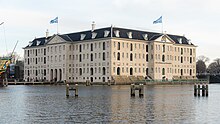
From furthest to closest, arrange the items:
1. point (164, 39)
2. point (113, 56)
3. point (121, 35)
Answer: point (164, 39), point (121, 35), point (113, 56)

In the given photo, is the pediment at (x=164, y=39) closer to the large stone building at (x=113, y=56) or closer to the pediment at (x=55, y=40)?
the large stone building at (x=113, y=56)

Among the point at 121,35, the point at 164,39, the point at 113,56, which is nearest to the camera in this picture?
the point at 113,56

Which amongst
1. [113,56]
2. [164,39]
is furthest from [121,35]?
[164,39]

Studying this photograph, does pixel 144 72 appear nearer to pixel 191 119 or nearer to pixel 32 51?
pixel 32 51

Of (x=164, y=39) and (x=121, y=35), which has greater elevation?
(x=121, y=35)

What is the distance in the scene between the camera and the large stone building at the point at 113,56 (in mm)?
121688

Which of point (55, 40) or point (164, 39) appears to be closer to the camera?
point (164, 39)

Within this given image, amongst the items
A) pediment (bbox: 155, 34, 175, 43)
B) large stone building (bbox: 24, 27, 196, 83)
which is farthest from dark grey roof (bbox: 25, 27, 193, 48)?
pediment (bbox: 155, 34, 175, 43)

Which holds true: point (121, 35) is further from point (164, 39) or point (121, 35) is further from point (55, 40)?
point (55, 40)

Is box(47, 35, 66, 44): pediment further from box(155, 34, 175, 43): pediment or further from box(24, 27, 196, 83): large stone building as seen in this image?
box(155, 34, 175, 43): pediment

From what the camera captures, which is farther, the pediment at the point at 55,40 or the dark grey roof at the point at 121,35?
the pediment at the point at 55,40

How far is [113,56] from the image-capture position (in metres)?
120

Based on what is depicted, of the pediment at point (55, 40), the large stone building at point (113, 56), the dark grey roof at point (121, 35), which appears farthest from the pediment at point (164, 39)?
the pediment at point (55, 40)

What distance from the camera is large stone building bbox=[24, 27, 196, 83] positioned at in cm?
12169
